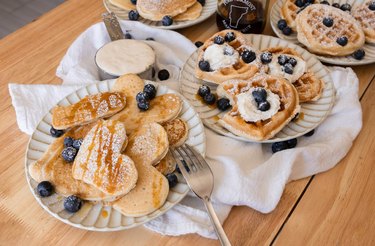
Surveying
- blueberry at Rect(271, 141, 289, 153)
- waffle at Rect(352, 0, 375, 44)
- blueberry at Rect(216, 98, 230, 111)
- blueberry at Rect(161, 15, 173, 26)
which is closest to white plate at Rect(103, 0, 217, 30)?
blueberry at Rect(161, 15, 173, 26)

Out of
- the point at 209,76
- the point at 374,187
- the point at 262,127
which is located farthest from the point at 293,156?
the point at 209,76

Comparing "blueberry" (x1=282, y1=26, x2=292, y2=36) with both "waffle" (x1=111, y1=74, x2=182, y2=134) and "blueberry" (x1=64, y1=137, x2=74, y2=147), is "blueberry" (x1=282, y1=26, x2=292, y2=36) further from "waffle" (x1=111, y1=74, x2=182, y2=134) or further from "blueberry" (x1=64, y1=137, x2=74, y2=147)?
"blueberry" (x1=64, y1=137, x2=74, y2=147)

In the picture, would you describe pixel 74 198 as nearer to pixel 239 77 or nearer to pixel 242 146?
pixel 242 146

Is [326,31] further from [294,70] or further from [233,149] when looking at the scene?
[233,149]

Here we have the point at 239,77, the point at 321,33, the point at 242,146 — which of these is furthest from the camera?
the point at 321,33

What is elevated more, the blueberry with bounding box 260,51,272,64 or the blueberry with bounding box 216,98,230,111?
the blueberry with bounding box 260,51,272,64

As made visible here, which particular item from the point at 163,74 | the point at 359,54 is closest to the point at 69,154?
the point at 163,74
